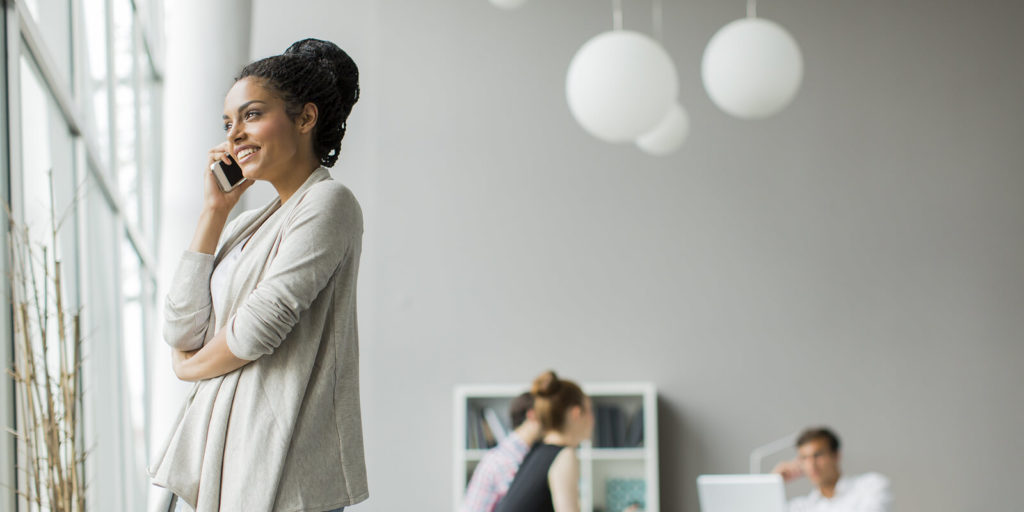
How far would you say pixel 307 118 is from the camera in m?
1.52

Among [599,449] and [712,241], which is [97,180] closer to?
[599,449]

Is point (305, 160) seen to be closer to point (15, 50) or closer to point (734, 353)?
point (15, 50)

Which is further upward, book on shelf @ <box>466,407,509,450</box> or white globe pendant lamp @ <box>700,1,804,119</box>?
white globe pendant lamp @ <box>700,1,804,119</box>

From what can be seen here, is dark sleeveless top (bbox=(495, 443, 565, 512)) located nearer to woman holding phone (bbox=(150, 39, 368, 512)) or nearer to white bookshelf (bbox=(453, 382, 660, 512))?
woman holding phone (bbox=(150, 39, 368, 512))

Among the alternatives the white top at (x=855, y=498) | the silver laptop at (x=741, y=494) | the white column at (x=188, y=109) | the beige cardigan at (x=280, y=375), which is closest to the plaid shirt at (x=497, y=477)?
the white column at (x=188, y=109)

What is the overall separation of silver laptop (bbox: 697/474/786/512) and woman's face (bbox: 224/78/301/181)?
3820 millimetres

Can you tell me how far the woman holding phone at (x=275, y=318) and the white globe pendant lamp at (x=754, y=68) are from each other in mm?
2036

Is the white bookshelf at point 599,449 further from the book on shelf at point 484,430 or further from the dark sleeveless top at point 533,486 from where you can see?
→ the dark sleeveless top at point 533,486

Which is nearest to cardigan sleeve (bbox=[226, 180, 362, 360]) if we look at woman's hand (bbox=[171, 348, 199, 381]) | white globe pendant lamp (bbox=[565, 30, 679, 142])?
woman's hand (bbox=[171, 348, 199, 381])

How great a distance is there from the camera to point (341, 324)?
4.77ft

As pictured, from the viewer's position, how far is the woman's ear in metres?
1.51

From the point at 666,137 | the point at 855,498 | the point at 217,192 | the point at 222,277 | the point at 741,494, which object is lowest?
the point at 855,498

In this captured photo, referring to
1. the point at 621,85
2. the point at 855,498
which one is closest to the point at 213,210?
the point at 621,85

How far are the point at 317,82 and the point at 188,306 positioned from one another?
34 cm
